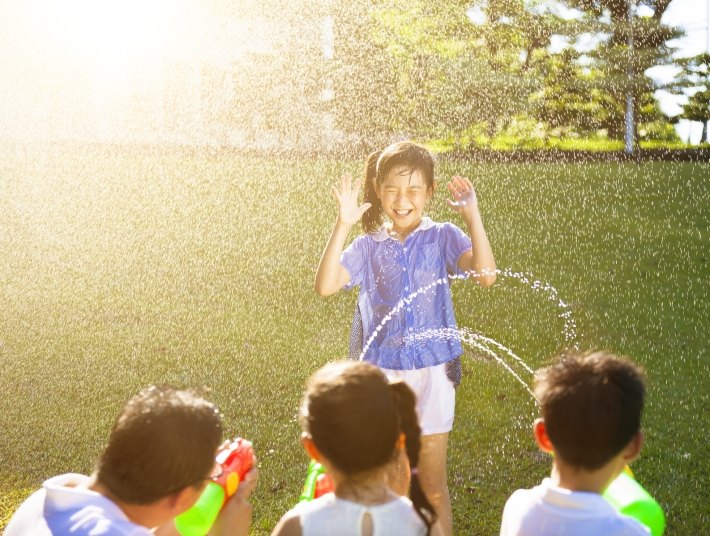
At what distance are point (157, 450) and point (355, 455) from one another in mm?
468

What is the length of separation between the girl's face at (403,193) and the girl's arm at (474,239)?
12 centimetres

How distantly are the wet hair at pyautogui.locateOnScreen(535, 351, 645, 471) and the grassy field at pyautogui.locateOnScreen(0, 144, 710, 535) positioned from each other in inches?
43.9

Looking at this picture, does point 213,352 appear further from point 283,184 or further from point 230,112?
point 230,112

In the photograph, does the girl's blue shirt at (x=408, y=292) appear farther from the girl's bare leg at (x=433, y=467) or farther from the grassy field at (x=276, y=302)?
the grassy field at (x=276, y=302)

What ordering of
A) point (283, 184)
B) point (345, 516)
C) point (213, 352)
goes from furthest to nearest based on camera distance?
point (283, 184)
point (213, 352)
point (345, 516)

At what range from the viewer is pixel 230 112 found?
17.3 meters

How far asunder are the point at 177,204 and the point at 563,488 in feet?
33.9

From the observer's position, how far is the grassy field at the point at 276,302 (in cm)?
475

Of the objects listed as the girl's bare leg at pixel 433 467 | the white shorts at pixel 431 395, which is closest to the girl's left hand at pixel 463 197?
the white shorts at pixel 431 395

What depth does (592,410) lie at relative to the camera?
2.15 m

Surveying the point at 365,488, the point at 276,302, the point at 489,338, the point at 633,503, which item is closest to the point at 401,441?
the point at 365,488

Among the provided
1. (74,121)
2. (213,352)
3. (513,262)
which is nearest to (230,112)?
(74,121)

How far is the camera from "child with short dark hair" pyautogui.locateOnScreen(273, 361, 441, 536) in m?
2.09

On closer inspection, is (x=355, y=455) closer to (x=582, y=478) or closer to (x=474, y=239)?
(x=582, y=478)
